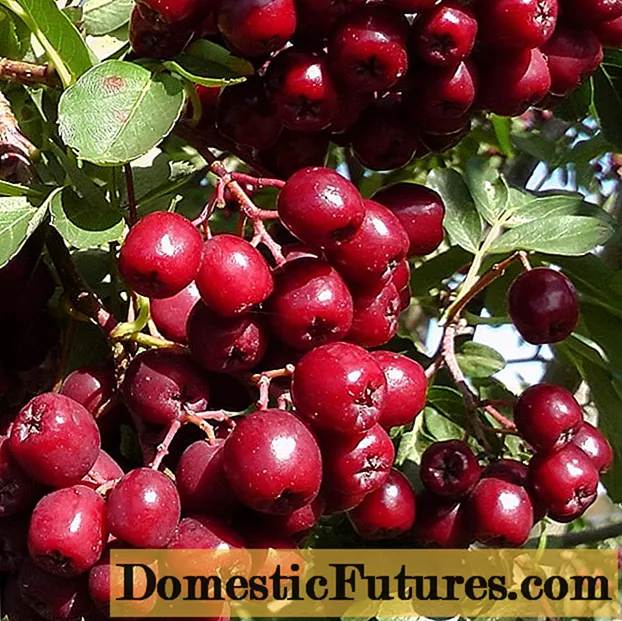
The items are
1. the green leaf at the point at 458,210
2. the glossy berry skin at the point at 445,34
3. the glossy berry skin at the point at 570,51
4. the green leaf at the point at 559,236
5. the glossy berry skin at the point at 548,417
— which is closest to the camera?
the glossy berry skin at the point at 445,34

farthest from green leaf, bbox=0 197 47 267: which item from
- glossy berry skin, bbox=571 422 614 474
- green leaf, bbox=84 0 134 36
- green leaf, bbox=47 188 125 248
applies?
glossy berry skin, bbox=571 422 614 474

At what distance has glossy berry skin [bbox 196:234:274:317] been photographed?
893mm

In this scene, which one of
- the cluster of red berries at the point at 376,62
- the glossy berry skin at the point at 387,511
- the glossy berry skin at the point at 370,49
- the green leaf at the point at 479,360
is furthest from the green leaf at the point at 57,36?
the green leaf at the point at 479,360

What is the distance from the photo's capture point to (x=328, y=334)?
949 millimetres

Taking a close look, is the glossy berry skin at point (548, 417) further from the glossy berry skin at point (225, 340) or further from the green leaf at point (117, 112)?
the green leaf at point (117, 112)

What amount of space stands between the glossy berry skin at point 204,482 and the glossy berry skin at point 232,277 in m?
0.13

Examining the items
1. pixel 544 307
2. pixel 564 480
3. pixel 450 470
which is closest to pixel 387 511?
pixel 450 470

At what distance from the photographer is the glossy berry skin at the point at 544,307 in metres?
1.23

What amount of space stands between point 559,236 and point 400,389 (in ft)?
1.38

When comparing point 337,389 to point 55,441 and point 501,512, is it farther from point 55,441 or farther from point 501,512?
point 501,512

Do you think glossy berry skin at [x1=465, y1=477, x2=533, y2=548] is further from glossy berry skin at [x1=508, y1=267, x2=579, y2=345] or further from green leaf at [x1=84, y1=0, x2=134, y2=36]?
green leaf at [x1=84, y1=0, x2=134, y2=36]

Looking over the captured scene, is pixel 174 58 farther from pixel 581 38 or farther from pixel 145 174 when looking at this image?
pixel 581 38

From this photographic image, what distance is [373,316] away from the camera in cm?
100

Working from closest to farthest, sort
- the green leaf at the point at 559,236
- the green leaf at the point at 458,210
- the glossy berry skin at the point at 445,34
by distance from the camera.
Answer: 1. the glossy berry skin at the point at 445,34
2. the green leaf at the point at 559,236
3. the green leaf at the point at 458,210
